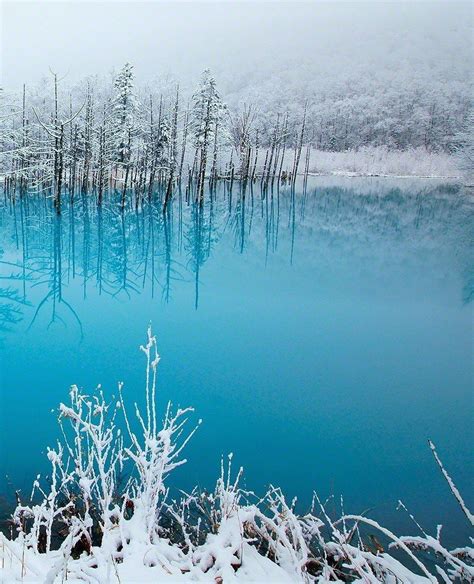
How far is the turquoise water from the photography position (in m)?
6.25

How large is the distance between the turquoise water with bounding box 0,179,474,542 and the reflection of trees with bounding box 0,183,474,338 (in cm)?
15

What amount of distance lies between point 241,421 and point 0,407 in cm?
369

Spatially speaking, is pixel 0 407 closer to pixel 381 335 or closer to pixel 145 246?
pixel 381 335

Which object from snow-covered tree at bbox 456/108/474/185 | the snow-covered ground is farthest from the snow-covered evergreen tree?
the snow-covered ground

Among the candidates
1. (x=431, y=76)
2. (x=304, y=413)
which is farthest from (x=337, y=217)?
(x=431, y=76)

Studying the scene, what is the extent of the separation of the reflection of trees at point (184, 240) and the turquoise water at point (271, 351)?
15cm

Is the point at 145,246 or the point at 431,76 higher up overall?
the point at 431,76

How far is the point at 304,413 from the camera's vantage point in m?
7.64

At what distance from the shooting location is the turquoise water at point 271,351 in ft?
20.5

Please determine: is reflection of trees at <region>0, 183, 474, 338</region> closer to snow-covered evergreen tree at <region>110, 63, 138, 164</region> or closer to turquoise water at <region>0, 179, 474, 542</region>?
turquoise water at <region>0, 179, 474, 542</region>

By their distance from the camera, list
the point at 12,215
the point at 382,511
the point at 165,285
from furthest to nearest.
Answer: the point at 12,215, the point at 165,285, the point at 382,511

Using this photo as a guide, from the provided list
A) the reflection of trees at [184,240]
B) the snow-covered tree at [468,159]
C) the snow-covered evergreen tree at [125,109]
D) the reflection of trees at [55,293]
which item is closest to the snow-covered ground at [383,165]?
the snow-covered tree at [468,159]

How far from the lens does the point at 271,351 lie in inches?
400

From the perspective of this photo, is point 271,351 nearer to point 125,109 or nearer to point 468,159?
point 125,109
